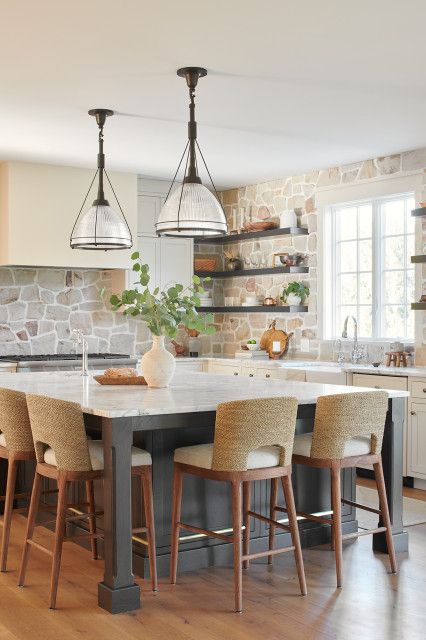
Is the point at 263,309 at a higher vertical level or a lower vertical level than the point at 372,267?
lower

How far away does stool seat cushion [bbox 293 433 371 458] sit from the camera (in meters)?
4.29

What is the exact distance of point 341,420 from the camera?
13.8ft

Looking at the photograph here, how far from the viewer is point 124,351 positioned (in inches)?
338

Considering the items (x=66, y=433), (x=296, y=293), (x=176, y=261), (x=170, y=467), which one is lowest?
(x=170, y=467)

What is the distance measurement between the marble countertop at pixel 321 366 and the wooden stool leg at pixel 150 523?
3.04m

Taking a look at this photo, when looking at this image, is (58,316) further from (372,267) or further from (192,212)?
(192,212)

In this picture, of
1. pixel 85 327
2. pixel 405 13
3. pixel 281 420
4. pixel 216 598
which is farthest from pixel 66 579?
pixel 85 327

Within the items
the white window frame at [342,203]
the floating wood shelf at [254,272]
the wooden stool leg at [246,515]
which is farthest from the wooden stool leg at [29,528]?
the floating wood shelf at [254,272]

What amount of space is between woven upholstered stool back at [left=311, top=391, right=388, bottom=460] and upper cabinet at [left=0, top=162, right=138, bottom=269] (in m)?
4.09

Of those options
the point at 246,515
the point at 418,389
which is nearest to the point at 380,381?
the point at 418,389

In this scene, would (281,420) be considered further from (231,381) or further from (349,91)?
(349,91)

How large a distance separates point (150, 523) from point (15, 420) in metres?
0.92

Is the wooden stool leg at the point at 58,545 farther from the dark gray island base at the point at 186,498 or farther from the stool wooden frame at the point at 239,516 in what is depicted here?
the stool wooden frame at the point at 239,516

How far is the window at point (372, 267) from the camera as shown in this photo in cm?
744
